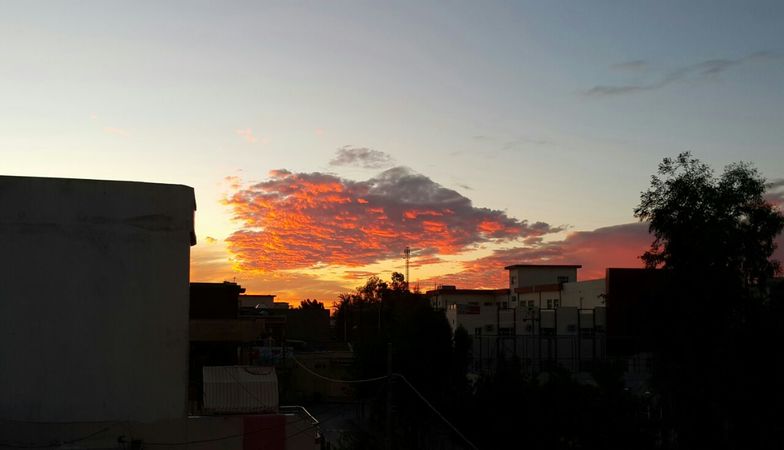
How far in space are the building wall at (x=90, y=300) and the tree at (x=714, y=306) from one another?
25294 mm

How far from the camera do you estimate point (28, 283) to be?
89.2 feet

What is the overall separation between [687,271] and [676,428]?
1204 cm

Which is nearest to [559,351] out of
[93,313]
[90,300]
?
[93,313]

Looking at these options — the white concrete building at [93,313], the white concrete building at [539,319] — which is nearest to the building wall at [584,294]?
the white concrete building at [539,319]

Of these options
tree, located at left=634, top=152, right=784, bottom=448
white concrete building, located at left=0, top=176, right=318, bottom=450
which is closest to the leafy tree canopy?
tree, located at left=634, top=152, right=784, bottom=448

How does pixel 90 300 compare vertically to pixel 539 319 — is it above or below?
above

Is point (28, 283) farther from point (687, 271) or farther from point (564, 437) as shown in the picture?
point (687, 271)

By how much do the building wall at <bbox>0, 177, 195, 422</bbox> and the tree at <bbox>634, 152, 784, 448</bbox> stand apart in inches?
996

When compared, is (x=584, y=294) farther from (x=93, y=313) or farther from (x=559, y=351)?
(x=93, y=313)

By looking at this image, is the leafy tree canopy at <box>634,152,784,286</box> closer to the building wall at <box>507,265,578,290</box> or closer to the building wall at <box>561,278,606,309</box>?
the building wall at <box>561,278,606,309</box>

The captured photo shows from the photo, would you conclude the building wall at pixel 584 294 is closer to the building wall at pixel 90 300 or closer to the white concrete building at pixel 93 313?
the white concrete building at pixel 93 313

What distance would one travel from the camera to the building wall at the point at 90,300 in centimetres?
2712

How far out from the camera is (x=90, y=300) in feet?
90.6

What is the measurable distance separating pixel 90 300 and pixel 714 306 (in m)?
35.4
